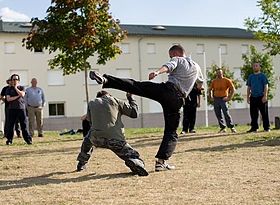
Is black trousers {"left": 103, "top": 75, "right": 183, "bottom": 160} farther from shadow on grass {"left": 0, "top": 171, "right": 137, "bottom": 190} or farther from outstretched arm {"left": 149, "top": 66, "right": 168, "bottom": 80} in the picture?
shadow on grass {"left": 0, "top": 171, "right": 137, "bottom": 190}

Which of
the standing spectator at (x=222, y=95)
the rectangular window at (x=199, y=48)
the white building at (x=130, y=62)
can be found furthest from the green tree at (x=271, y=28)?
the rectangular window at (x=199, y=48)

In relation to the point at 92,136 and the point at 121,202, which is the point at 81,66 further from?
the point at 121,202

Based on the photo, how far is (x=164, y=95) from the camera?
8.04 metres

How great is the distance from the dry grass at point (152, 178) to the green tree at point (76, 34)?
25.2ft

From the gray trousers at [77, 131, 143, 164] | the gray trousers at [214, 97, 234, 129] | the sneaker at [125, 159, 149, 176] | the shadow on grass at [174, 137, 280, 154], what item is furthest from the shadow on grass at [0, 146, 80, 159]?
the gray trousers at [214, 97, 234, 129]

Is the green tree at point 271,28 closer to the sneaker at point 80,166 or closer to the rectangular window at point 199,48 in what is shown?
the sneaker at point 80,166

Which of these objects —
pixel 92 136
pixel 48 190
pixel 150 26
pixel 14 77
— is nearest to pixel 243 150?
pixel 92 136

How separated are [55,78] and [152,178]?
146 ft

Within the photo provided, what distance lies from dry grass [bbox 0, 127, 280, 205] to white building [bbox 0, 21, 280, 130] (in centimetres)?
3589

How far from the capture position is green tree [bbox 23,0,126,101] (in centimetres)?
1880

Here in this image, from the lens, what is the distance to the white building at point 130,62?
49.9m

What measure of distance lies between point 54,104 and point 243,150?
1672 inches

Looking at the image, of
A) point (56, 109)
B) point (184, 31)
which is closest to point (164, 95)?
point (56, 109)

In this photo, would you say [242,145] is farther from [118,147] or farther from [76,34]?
[76,34]
